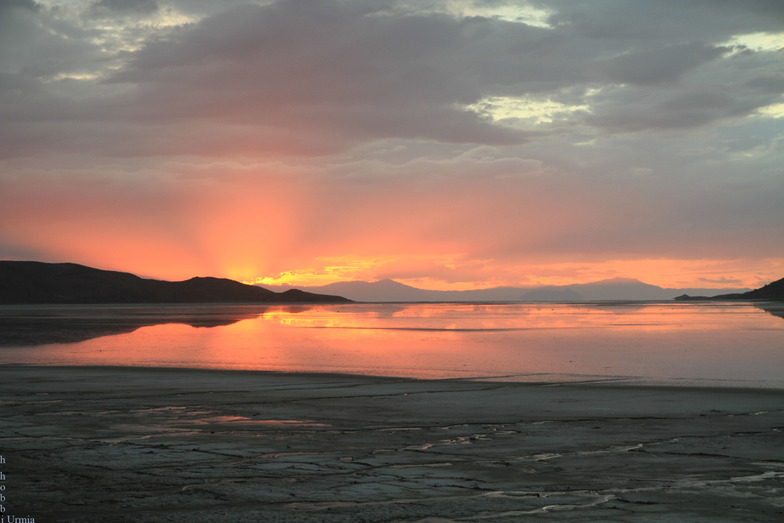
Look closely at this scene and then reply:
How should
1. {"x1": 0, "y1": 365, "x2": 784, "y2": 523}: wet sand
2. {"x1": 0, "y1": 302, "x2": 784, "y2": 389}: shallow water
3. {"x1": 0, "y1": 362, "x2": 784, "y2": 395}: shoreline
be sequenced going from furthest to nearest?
1. {"x1": 0, "y1": 302, "x2": 784, "y2": 389}: shallow water
2. {"x1": 0, "y1": 362, "x2": 784, "y2": 395}: shoreline
3. {"x1": 0, "y1": 365, "x2": 784, "y2": 523}: wet sand

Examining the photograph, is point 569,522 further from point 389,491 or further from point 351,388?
point 351,388

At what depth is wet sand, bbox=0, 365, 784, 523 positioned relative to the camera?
7461mm

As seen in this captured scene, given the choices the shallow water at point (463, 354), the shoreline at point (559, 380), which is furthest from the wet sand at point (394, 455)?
→ the shallow water at point (463, 354)

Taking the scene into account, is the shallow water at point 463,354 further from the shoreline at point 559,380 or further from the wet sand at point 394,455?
the wet sand at point 394,455

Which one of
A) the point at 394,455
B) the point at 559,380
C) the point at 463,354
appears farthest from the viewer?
the point at 463,354

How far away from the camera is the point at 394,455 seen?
33.4 ft

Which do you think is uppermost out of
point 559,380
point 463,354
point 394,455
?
point 463,354

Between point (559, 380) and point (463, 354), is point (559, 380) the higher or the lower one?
the lower one

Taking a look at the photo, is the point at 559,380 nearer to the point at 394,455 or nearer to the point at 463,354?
the point at 463,354

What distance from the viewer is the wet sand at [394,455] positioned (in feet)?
24.5

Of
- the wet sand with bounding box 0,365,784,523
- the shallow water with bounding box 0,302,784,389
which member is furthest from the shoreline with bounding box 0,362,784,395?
the wet sand with bounding box 0,365,784,523

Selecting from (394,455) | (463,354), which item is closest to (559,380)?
(463,354)

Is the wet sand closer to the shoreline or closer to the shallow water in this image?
the shoreline

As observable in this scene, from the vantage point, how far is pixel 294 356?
30.2 metres
